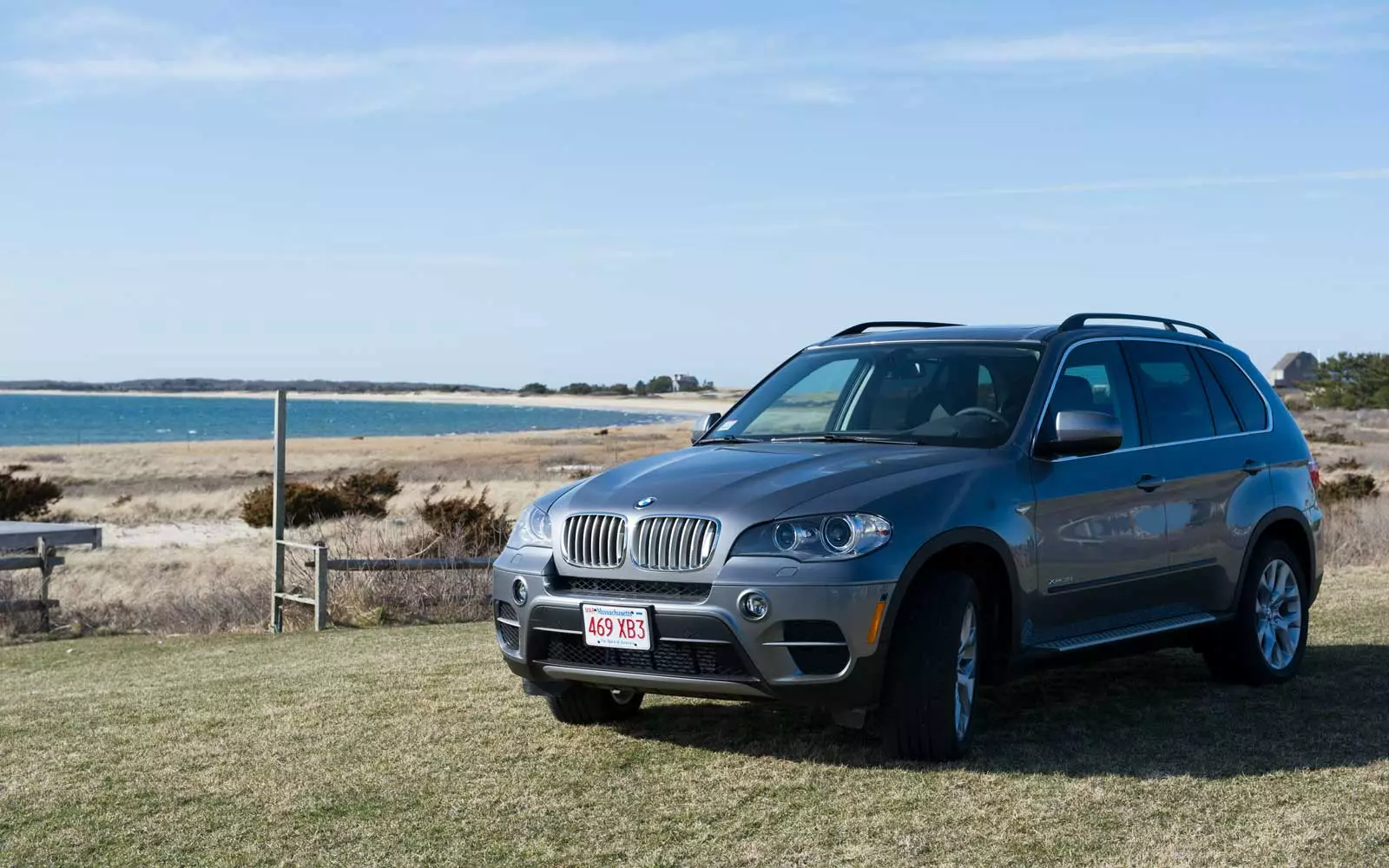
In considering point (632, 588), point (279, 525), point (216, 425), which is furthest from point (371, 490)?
point (216, 425)

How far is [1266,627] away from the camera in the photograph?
27.1 feet

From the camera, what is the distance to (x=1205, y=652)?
820 cm

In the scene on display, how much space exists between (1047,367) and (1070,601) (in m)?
1.09

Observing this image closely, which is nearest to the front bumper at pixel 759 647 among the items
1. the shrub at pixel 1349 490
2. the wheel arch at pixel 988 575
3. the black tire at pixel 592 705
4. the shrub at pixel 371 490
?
the wheel arch at pixel 988 575

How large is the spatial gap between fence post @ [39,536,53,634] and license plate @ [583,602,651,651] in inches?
365

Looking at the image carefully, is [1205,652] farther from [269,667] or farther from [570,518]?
[269,667]

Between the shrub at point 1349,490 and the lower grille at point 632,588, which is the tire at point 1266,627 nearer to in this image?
the lower grille at point 632,588

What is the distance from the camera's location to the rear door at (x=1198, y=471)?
759 cm

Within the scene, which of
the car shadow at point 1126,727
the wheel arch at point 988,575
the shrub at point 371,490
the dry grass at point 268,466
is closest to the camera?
the wheel arch at point 988,575

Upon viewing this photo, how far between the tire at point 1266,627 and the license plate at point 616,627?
3420 mm

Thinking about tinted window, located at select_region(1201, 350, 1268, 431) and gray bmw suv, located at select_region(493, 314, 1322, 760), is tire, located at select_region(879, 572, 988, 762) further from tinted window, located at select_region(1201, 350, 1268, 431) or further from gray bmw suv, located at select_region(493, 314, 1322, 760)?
tinted window, located at select_region(1201, 350, 1268, 431)

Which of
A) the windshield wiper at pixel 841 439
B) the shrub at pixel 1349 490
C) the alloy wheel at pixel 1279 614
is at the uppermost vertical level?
the windshield wiper at pixel 841 439

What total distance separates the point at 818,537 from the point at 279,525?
356 inches

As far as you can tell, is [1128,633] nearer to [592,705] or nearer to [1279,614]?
[1279,614]
